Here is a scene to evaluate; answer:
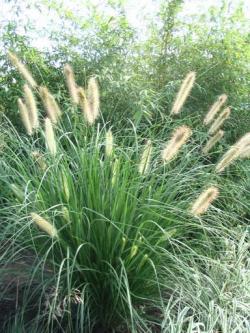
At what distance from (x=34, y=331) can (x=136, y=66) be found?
2759mm

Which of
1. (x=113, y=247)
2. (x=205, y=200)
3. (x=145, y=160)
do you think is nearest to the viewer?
(x=205, y=200)

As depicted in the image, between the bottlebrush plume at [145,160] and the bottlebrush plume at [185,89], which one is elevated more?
the bottlebrush plume at [185,89]

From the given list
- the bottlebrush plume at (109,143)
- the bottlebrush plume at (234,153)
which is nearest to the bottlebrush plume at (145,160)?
the bottlebrush plume at (109,143)

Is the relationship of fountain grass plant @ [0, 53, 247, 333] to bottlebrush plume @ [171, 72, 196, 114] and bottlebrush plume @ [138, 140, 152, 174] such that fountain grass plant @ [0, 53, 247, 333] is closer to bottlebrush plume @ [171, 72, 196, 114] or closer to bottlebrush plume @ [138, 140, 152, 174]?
bottlebrush plume @ [138, 140, 152, 174]

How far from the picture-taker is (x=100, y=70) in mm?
4484

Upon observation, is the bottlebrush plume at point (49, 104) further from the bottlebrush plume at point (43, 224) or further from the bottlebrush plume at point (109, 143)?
the bottlebrush plume at point (43, 224)

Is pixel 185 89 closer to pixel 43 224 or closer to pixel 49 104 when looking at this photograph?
pixel 49 104

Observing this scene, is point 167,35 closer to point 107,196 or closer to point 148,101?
point 148,101

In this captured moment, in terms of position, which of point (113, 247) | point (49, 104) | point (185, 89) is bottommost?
point (113, 247)

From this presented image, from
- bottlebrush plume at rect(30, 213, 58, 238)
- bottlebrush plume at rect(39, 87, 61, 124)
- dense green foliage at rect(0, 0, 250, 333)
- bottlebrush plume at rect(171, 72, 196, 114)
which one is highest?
bottlebrush plume at rect(39, 87, 61, 124)

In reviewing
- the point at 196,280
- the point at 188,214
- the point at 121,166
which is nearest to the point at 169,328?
the point at 196,280

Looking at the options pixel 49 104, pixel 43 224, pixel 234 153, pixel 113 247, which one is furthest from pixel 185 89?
pixel 43 224

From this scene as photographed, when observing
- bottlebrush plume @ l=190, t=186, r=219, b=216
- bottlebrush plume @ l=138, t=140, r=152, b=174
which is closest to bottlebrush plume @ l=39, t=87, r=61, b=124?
bottlebrush plume @ l=138, t=140, r=152, b=174

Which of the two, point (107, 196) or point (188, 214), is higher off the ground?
point (107, 196)
